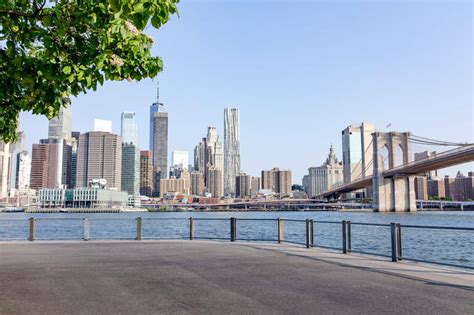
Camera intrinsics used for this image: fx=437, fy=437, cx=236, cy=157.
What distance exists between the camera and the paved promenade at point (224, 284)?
6445 mm

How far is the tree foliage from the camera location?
5.10 meters

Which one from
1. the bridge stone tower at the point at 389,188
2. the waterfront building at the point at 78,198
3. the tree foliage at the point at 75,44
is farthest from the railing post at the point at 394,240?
the waterfront building at the point at 78,198

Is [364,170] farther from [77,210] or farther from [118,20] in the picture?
[118,20]

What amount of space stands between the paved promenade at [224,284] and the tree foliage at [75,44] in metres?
3.21

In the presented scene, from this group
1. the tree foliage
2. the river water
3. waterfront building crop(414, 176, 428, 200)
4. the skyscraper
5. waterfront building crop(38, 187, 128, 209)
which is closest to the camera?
the tree foliage

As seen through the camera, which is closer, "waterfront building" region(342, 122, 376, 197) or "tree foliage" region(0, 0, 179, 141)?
"tree foliage" region(0, 0, 179, 141)

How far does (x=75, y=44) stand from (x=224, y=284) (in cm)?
487

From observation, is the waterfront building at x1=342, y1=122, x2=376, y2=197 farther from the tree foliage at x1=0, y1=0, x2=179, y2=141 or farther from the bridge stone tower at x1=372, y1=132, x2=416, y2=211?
the tree foliage at x1=0, y1=0, x2=179, y2=141

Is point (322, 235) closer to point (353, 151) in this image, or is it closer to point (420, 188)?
point (353, 151)

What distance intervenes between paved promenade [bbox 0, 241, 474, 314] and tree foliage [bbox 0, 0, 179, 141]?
3209mm

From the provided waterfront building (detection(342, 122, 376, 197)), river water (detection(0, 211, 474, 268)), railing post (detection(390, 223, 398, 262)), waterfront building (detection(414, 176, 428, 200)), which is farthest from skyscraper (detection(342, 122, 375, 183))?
railing post (detection(390, 223, 398, 262))

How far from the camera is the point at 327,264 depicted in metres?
10.8

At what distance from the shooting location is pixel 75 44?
6137mm

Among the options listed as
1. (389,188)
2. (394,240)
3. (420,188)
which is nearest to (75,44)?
(394,240)
